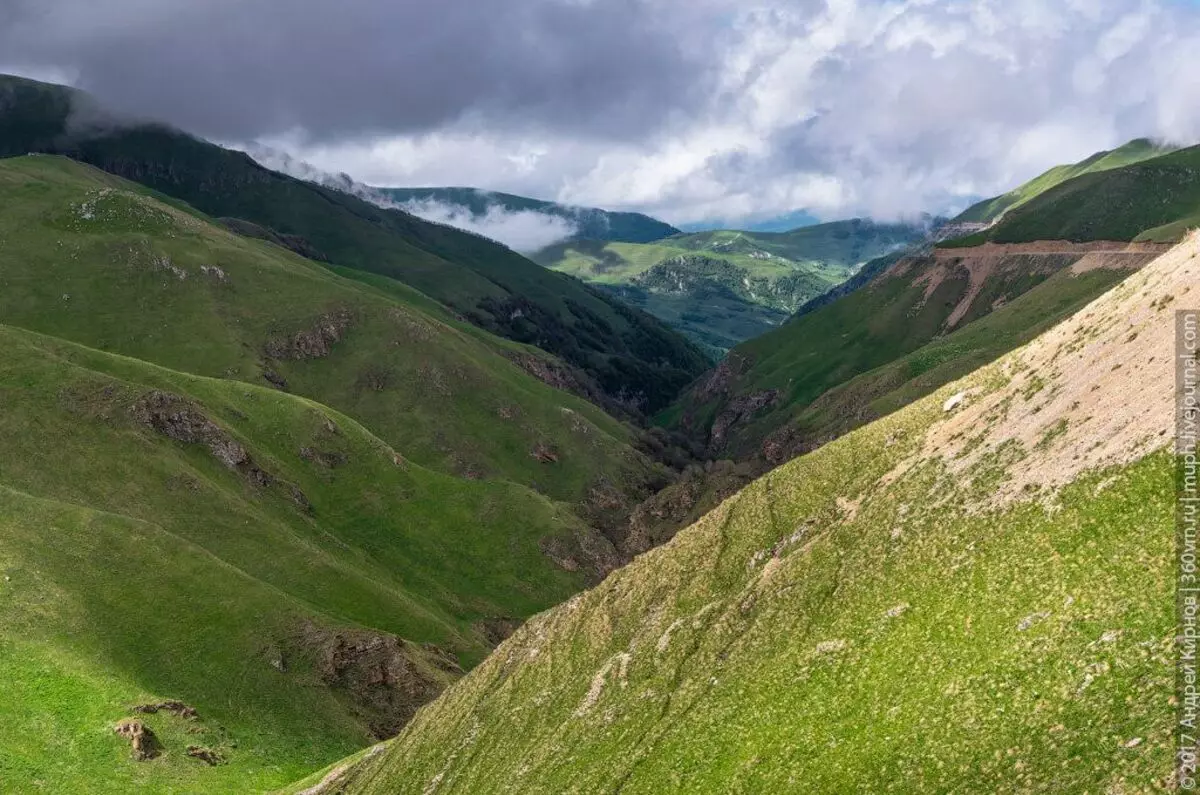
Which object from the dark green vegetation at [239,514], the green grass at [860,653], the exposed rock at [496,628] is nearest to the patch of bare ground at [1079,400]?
the green grass at [860,653]

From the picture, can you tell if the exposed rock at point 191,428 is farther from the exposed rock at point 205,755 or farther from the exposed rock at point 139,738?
the exposed rock at point 205,755

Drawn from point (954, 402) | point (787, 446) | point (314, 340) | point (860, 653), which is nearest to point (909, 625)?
point (860, 653)

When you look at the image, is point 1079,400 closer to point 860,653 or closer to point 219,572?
point 860,653

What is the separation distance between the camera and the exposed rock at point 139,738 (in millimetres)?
66938

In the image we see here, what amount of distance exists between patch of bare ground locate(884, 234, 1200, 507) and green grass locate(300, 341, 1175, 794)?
98cm

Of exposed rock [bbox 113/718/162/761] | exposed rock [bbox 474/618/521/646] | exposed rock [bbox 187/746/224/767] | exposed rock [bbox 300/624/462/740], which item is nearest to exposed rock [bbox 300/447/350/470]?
exposed rock [bbox 474/618/521/646]

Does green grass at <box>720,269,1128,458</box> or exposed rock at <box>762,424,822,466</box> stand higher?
green grass at <box>720,269,1128,458</box>

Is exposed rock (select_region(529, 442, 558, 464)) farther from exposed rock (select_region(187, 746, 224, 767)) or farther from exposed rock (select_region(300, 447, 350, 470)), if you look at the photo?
exposed rock (select_region(187, 746, 224, 767))

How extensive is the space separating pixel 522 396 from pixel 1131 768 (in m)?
177

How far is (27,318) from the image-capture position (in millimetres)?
170750

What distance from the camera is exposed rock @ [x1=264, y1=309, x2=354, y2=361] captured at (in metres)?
A: 186

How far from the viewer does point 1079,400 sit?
43.2 m

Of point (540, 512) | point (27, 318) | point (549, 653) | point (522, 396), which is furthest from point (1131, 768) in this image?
point (27, 318)

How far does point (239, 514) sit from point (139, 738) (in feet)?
147
